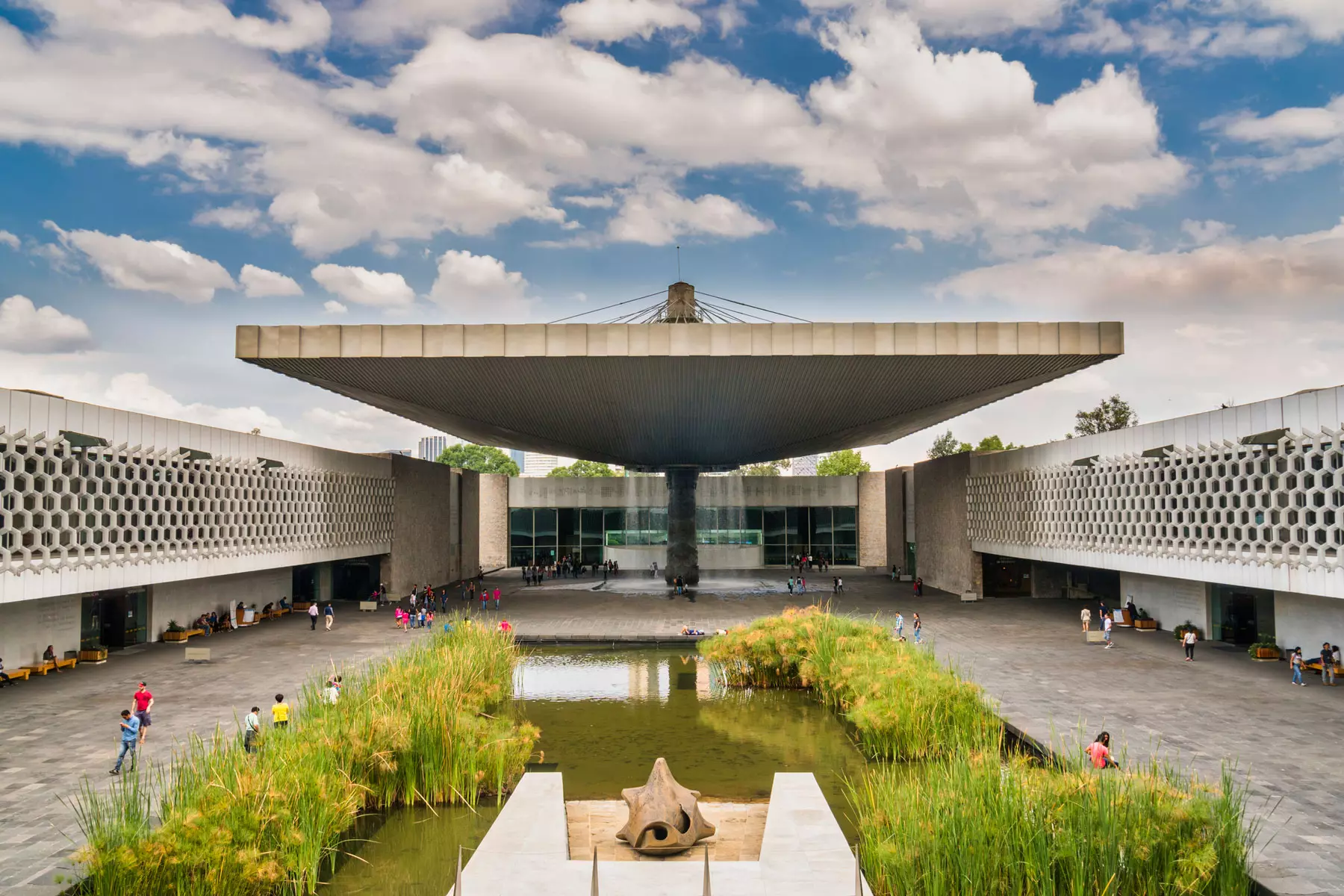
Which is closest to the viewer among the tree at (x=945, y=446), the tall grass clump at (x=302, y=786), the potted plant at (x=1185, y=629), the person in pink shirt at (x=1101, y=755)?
the tall grass clump at (x=302, y=786)

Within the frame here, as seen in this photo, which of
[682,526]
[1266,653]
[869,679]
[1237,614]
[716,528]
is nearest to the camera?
[869,679]

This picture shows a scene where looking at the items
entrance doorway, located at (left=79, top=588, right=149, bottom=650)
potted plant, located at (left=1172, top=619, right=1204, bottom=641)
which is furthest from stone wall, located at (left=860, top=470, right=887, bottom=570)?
entrance doorway, located at (left=79, top=588, right=149, bottom=650)

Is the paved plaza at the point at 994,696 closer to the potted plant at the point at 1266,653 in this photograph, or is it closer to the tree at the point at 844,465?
the potted plant at the point at 1266,653

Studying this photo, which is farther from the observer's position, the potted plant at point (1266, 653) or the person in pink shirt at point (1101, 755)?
the potted plant at point (1266, 653)

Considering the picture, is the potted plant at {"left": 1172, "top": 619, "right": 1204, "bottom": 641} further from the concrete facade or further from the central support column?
the concrete facade

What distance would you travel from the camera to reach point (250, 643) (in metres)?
20.0

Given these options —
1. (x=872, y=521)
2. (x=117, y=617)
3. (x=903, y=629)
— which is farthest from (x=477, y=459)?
(x=903, y=629)

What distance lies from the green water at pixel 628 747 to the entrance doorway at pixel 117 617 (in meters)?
9.00

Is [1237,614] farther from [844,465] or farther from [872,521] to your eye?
[844,465]

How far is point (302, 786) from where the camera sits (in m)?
7.79

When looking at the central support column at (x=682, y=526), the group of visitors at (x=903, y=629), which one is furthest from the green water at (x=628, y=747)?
the central support column at (x=682, y=526)

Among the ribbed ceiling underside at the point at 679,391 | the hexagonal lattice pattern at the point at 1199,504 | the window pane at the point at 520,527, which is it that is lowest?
the window pane at the point at 520,527

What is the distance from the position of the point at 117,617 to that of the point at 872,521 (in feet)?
109

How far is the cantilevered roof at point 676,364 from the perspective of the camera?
1798cm
